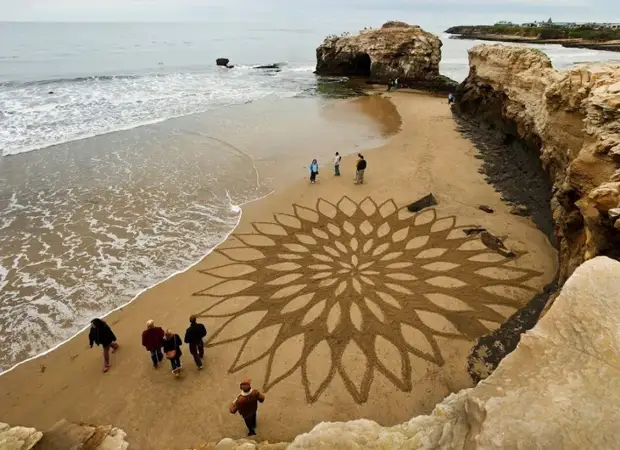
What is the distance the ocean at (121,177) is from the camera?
1143 centimetres

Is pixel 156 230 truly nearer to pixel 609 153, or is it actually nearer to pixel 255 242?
pixel 255 242

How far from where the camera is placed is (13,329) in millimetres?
9992

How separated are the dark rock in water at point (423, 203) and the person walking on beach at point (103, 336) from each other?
434 inches

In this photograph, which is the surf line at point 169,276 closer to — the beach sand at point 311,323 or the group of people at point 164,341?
the beach sand at point 311,323

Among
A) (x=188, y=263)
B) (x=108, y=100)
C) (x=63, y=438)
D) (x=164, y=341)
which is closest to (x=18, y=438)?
(x=63, y=438)

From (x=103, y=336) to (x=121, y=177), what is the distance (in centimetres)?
1240

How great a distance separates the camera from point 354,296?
1070 centimetres

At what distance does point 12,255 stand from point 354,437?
43.4ft

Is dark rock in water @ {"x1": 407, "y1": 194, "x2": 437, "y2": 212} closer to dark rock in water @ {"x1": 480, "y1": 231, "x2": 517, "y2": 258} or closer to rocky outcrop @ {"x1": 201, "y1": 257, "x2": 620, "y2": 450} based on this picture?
dark rock in water @ {"x1": 480, "y1": 231, "x2": 517, "y2": 258}

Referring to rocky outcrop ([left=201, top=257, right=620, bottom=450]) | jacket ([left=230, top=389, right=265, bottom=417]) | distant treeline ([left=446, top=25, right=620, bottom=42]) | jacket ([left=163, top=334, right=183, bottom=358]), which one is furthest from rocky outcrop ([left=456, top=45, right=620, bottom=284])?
distant treeline ([left=446, top=25, right=620, bottom=42])

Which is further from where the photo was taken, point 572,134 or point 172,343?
point 572,134

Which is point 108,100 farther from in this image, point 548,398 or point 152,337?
point 548,398

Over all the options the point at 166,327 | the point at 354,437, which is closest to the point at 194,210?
the point at 166,327

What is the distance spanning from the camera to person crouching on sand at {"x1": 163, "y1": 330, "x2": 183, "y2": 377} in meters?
8.34
